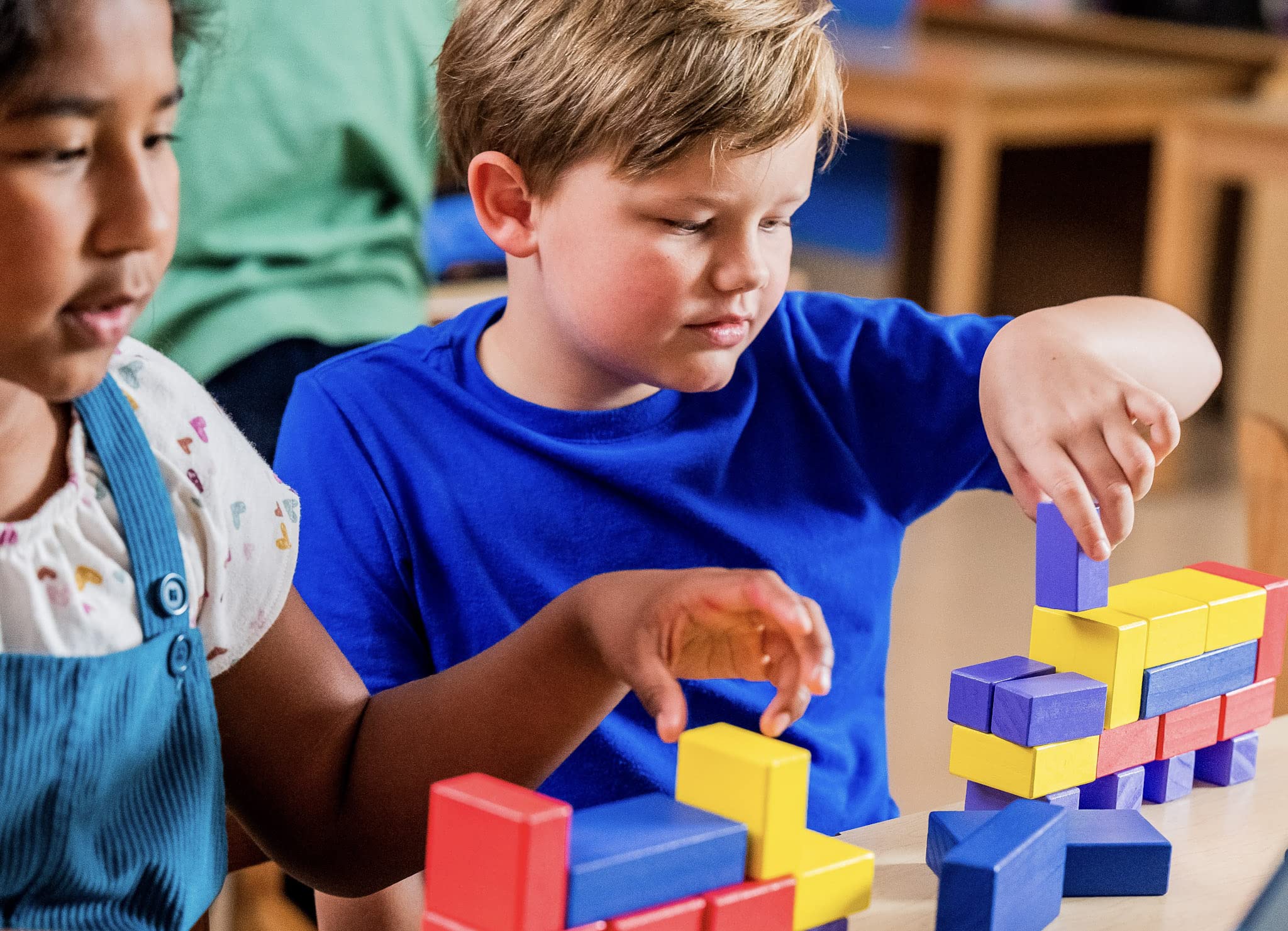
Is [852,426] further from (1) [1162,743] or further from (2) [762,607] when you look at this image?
(2) [762,607]

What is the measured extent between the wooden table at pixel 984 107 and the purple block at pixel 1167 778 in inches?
101

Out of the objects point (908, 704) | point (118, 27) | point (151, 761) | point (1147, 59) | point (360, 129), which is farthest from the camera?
point (1147, 59)

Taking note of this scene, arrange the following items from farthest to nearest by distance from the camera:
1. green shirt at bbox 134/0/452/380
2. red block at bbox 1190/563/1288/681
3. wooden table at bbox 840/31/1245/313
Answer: wooden table at bbox 840/31/1245/313 → green shirt at bbox 134/0/452/380 → red block at bbox 1190/563/1288/681

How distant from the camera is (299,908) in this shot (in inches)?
48.5

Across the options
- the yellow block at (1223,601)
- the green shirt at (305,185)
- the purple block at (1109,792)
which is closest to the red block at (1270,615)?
the yellow block at (1223,601)

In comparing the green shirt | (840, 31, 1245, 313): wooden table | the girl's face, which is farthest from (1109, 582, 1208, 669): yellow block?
(840, 31, 1245, 313): wooden table

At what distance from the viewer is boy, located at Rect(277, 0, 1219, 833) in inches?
29.6

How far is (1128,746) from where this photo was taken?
0.73 metres

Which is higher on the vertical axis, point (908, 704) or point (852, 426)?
point (852, 426)

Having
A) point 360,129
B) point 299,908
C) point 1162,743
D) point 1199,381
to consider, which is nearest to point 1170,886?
point 1162,743

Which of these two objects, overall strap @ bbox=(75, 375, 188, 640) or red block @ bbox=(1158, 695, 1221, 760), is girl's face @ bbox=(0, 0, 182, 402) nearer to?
overall strap @ bbox=(75, 375, 188, 640)

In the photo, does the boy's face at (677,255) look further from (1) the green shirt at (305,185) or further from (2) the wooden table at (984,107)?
(2) the wooden table at (984,107)

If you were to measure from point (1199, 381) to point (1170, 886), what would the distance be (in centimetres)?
32

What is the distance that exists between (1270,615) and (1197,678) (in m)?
0.07
